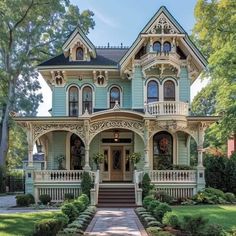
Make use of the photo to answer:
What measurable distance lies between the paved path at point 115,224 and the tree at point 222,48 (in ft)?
40.2

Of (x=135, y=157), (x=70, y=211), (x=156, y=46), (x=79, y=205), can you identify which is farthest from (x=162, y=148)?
(x=70, y=211)

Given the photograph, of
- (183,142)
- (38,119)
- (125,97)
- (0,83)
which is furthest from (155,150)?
(0,83)

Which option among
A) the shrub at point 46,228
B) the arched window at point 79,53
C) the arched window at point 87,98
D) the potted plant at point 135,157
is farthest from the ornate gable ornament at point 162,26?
the shrub at point 46,228

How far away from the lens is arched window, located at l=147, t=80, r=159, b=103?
26.8m

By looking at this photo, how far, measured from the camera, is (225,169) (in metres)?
26.4

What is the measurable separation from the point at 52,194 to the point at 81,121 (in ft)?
14.5

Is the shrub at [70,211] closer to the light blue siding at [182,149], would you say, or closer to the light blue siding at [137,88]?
the light blue siding at [137,88]

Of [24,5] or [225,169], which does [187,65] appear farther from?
[24,5]

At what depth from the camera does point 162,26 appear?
26.2 metres

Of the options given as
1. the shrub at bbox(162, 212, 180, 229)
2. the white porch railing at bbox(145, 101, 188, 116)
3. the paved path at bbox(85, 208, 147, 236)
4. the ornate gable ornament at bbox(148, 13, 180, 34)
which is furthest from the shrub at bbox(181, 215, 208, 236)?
the ornate gable ornament at bbox(148, 13, 180, 34)

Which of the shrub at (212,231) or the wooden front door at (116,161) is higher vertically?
the wooden front door at (116,161)

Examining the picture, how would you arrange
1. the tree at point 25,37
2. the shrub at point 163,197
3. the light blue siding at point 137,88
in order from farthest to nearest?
the tree at point 25,37, the light blue siding at point 137,88, the shrub at point 163,197

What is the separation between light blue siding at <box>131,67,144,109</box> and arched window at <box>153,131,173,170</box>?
7.43ft

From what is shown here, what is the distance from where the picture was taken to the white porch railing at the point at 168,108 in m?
24.7
